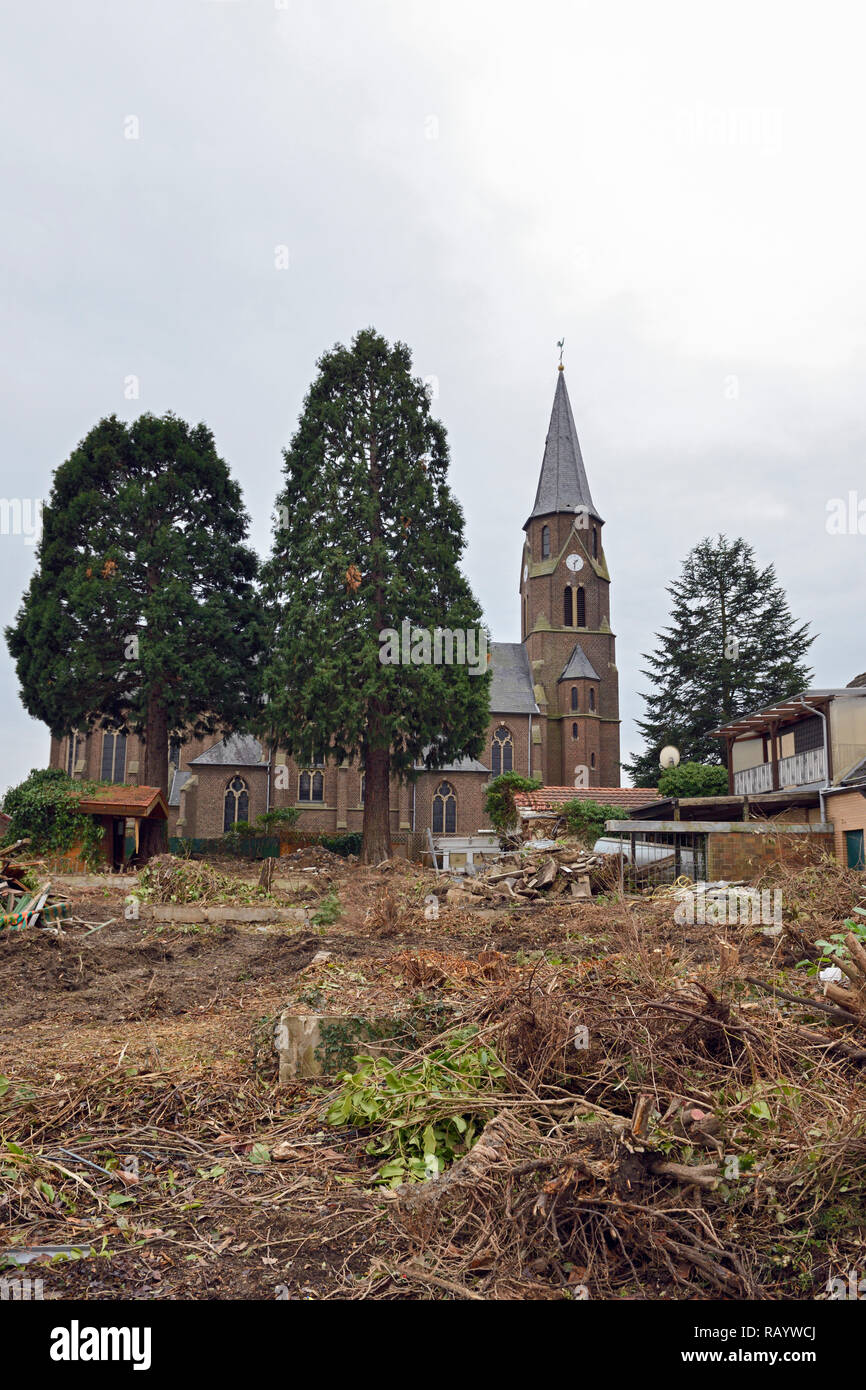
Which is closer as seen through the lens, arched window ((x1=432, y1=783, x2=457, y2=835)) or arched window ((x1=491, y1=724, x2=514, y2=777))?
arched window ((x1=432, y1=783, x2=457, y2=835))

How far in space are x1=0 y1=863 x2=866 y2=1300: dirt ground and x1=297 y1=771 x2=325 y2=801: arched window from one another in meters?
37.0

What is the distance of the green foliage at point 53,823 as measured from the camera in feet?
79.5

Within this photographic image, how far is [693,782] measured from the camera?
3641cm

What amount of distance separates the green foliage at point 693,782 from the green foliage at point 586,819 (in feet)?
19.5

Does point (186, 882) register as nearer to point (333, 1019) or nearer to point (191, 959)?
point (191, 959)

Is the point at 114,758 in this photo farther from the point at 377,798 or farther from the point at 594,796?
the point at 594,796

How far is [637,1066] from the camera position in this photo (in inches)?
174

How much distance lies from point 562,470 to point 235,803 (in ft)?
93.4

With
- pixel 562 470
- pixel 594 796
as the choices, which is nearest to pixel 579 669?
pixel 594 796

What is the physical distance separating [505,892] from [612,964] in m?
10.3

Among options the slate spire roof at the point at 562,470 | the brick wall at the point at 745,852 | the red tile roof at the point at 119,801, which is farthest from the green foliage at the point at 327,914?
the slate spire roof at the point at 562,470

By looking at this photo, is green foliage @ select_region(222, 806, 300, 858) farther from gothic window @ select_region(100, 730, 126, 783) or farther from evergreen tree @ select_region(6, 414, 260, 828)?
gothic window @ select_region(100, 730, 126, 783)

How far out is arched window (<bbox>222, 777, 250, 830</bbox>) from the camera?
44.2m

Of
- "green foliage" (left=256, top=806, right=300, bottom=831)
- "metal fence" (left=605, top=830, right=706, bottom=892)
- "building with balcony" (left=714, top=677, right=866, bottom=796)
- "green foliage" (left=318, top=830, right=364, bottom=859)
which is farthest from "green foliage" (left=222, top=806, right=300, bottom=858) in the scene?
"building with balcony" (left=714, top=677, right=866, bottom=796)
